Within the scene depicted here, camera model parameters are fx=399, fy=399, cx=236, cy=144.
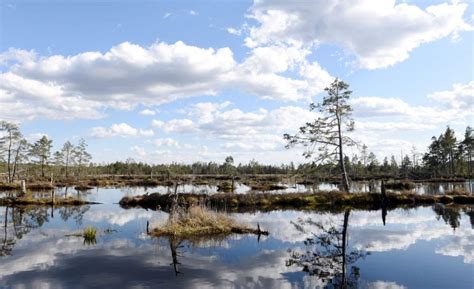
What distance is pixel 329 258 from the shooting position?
15719 mm

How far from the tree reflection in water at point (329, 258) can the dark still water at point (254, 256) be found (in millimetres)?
35

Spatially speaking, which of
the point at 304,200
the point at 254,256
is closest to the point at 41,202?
the point at 304,200

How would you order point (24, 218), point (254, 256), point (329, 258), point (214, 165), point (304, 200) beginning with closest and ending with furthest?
point (329, 258), point (254, 256), point (24, 218), point (304, 200), point (214, 165)

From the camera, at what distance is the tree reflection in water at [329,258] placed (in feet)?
Answer: 42.0

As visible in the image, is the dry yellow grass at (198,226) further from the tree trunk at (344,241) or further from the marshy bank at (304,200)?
the marshy bank at (304,200)

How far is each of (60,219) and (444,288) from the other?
80.8 feet

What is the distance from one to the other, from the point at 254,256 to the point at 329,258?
2990 millimetres

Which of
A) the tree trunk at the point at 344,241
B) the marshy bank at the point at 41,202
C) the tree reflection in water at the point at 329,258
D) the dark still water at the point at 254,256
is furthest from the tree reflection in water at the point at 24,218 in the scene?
the tree trunk at the point at 344,241

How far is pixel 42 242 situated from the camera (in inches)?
765

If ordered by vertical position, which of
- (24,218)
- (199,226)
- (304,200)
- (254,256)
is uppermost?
(304,200)

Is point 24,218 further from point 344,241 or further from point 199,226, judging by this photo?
point 344,241

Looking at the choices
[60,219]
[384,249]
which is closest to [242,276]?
[384,249]

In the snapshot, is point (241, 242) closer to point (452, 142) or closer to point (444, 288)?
point (444, 288)

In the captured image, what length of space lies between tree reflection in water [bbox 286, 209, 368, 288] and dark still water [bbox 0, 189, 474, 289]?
35 millimetres
